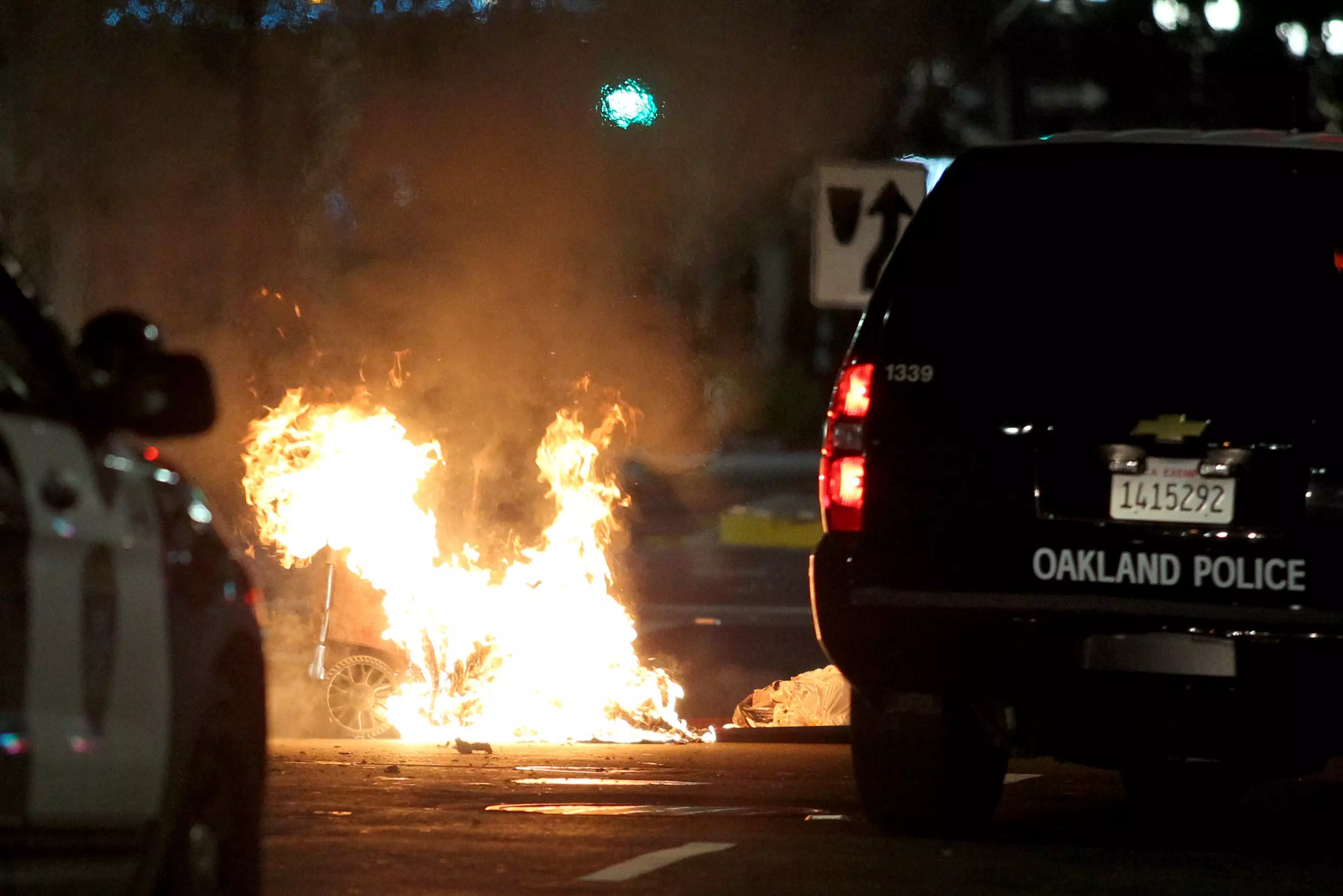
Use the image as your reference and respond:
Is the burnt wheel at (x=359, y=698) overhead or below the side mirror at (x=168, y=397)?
below

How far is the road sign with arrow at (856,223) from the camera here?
459 inches

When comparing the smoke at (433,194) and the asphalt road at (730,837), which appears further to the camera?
the smoke at (433,194)

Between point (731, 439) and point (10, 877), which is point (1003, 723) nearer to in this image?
point (10, 877)

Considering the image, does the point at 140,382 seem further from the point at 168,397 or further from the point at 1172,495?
the point at 1172,495

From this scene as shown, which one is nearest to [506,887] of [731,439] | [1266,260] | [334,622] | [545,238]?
[1266,260]

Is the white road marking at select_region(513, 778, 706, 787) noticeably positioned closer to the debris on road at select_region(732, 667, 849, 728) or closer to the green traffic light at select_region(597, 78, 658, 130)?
the debris on road at select_region(732, 667, 849, 728)

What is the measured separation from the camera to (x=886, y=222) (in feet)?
38.7

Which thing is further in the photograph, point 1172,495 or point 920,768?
point 920,768

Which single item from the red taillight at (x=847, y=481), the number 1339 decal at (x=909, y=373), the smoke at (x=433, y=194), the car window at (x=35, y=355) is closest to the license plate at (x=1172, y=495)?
the number 1339 decal at (x=909, y=373)

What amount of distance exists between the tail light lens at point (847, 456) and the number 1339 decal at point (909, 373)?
0.06 metres

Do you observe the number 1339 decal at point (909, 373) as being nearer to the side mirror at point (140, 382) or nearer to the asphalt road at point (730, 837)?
the asphalt road at point (730, 837)

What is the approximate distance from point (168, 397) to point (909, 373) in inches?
98.6

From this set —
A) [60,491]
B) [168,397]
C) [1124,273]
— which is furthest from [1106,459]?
[60,491]

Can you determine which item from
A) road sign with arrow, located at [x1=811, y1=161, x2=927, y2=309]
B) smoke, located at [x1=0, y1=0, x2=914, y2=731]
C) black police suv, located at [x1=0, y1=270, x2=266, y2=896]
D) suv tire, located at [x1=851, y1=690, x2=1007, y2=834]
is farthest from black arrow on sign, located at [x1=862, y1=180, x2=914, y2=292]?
black police suv, located at [x1=0, y1=270, x2=266, y2=896]
